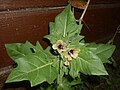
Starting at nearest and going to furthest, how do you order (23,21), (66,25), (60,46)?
(60,46) < (66,25) < (23,21)

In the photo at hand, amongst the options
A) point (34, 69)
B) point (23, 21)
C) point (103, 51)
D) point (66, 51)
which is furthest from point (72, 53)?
point (23, 21)

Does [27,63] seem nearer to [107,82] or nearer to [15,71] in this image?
[15,71]

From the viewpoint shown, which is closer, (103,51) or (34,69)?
(34,69)

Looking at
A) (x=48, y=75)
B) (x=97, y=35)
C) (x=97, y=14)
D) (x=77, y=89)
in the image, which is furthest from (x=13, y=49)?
(x=97, y=35)

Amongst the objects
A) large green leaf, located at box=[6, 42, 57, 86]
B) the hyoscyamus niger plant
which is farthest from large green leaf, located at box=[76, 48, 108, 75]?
large green leaf, located at box=[6, 42, 57, 86]

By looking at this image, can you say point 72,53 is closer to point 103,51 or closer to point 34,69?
point 34,69

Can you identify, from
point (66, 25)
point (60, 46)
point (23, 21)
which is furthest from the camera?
point (23, 21)
